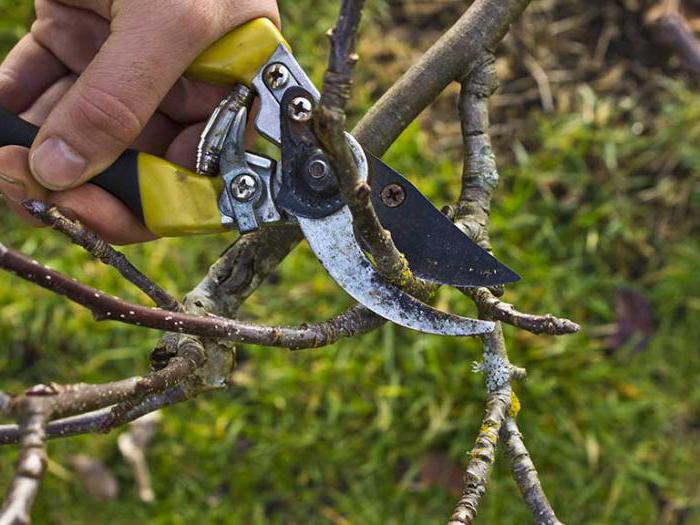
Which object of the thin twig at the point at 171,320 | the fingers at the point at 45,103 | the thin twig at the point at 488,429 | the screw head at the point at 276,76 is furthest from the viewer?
the fingers at the point at 45,103

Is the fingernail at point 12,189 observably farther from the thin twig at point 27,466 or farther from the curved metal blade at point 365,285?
the thin twig at point 27,466

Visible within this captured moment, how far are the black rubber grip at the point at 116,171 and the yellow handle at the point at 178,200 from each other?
2cm

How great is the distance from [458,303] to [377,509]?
67 centimetres

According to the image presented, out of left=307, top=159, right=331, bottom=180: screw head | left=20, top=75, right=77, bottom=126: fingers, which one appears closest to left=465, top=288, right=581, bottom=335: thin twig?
left=307, top=159, right=331, bottom=180: screw head

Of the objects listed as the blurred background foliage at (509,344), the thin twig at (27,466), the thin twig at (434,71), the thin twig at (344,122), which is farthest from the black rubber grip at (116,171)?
the blurred background foliage at (509,344)

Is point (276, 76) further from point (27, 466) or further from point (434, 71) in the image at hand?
point (27, 466)

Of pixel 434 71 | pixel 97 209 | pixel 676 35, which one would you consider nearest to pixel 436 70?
pixel 434 71

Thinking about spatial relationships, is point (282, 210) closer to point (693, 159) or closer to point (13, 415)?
point (13, 415)

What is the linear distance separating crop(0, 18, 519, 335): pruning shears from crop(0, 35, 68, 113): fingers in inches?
18.1

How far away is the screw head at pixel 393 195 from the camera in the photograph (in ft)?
4.37

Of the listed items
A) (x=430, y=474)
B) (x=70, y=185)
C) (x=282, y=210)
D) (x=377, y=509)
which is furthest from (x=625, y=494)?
(x=70, y=185)

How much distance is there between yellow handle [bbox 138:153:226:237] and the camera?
1.37 metres

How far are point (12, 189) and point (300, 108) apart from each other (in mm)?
561

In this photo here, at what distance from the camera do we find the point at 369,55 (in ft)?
9.46
